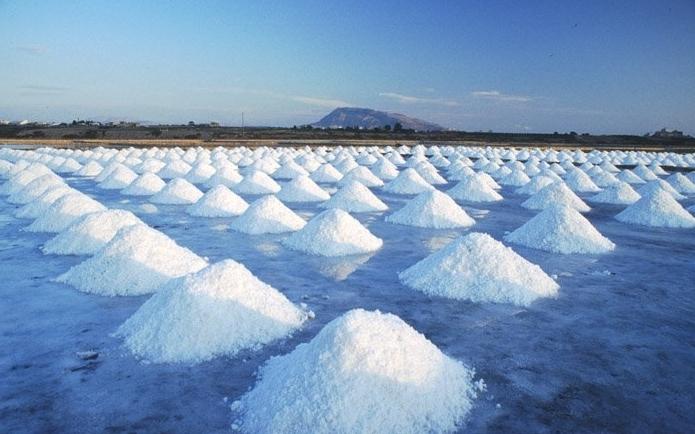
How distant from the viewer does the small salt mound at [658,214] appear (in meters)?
8.16

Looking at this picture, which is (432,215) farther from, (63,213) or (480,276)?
(63,213)

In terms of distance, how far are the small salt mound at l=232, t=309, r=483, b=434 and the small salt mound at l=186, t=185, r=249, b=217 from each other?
575cm

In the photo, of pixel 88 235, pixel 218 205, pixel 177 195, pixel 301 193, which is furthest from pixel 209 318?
pixel 301 193

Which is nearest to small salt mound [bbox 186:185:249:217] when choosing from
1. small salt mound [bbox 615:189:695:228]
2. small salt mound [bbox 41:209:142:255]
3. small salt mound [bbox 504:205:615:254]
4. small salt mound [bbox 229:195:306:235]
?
small salt mound [bbox 229:195:306:235]

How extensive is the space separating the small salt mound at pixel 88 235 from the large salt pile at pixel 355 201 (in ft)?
13.0

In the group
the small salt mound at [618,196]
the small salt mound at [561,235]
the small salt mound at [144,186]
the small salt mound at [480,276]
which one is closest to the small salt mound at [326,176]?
the small salt mound at [144,186]

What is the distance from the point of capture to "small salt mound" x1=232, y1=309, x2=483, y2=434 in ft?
8.13

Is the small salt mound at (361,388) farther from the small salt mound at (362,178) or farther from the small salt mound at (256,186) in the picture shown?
the small salt mound at (362,178)

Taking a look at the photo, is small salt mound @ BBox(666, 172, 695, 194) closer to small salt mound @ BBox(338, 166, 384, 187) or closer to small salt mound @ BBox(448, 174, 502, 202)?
small salt mound @ BBox(448, 174, 502, 202)

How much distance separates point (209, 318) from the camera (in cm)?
348

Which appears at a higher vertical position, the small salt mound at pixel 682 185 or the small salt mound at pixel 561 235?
the small salt mound at pixel 682 185

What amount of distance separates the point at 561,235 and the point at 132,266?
5.13 m

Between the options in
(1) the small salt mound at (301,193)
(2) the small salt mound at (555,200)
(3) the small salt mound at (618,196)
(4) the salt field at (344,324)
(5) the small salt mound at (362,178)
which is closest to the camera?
(4) the salt field at (344,324)

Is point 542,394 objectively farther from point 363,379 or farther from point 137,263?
point 137,263
